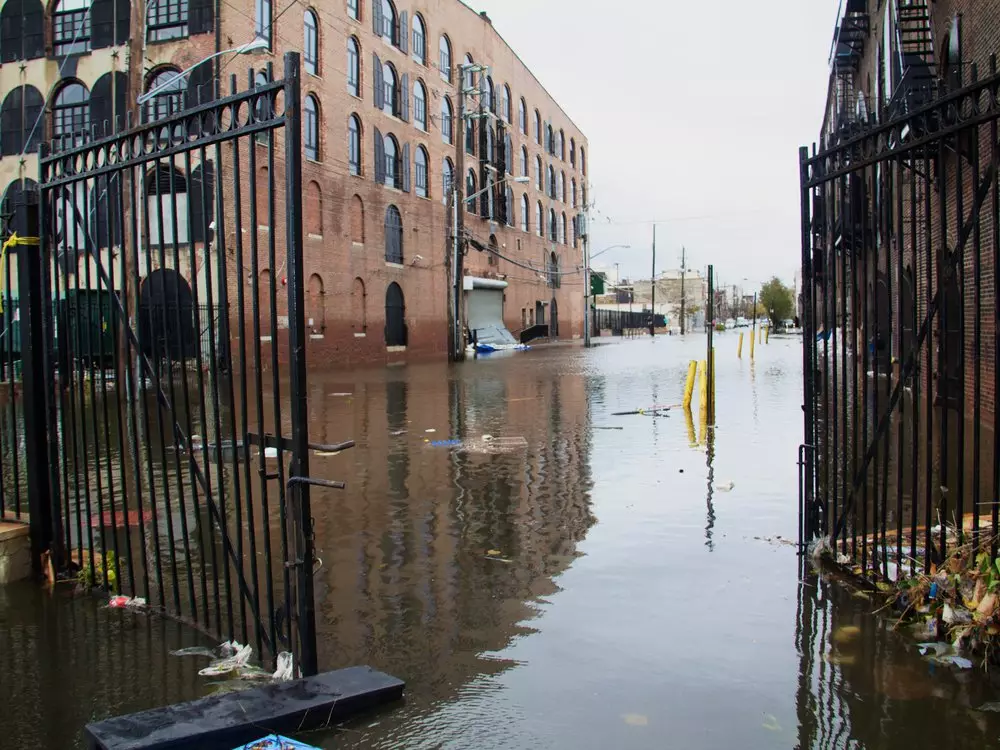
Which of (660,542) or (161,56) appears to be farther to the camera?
(161,56)

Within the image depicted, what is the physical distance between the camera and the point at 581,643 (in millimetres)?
4562

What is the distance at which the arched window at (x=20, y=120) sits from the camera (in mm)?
30875

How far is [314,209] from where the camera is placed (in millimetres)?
34156

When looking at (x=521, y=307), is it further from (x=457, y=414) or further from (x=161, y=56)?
(x=457, y=414)

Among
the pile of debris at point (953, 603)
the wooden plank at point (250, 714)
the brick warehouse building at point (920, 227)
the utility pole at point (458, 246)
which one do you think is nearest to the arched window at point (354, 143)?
the utility pole at point (458, 246)

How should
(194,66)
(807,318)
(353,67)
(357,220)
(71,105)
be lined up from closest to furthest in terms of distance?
1. (807,318)
2. (194,66)
3. (71,105)
4. (353,67)
5. (357,220)

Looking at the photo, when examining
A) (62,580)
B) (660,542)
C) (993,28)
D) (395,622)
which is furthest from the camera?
(993,28)

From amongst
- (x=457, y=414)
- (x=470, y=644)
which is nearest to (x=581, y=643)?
(x=470, y=644)

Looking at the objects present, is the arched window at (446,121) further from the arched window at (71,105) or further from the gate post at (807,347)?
the gate post at (807,347)

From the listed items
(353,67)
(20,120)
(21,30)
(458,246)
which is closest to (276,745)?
(20,120)

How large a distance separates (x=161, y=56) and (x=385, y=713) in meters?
30.6

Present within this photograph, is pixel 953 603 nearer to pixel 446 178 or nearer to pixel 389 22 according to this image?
pixel 389 22

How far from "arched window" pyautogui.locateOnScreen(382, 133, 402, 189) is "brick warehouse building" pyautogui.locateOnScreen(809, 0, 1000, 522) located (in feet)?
64.1

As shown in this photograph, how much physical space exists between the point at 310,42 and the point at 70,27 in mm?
8436
